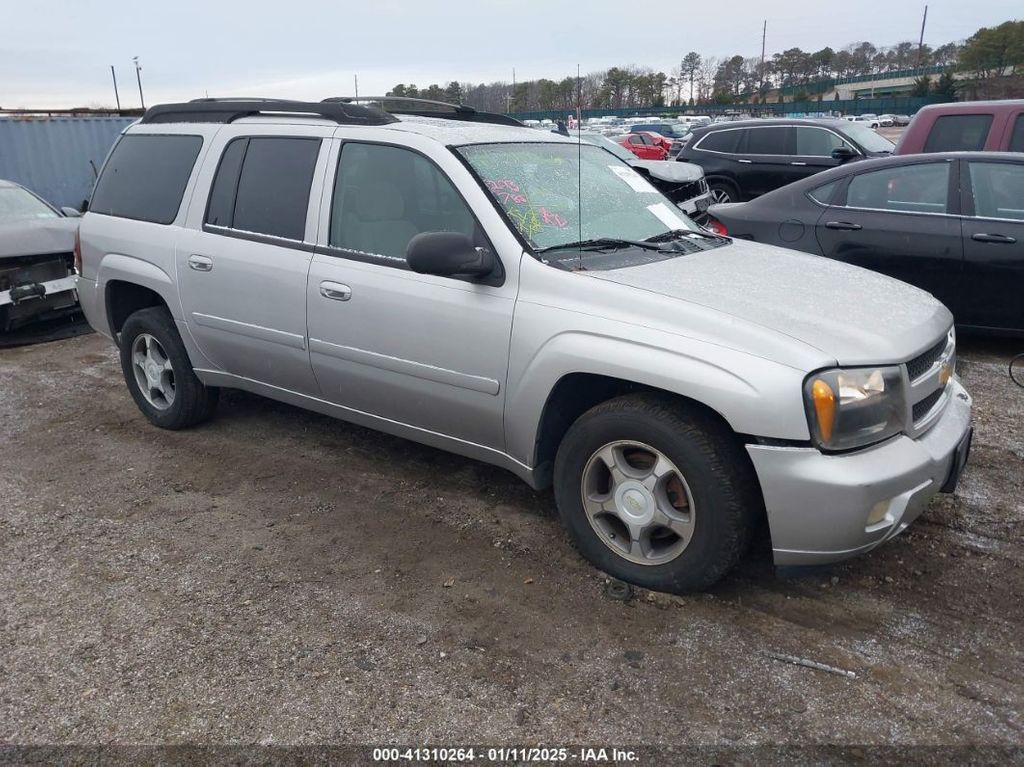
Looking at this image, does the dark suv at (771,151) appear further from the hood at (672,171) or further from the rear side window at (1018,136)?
the rear side window at (1018,136)

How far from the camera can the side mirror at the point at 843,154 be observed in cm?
1095

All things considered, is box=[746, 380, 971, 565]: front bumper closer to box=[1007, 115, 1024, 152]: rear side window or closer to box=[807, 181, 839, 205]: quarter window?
box=[807, 181, 839, 205]: quarter window

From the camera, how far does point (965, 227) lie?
5945 mm

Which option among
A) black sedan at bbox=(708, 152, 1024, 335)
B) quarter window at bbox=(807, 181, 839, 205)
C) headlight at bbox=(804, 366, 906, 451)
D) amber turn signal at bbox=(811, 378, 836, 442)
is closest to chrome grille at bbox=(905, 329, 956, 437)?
headlight at bbox=(804, 366, 906, 451)

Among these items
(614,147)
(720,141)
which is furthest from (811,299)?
(720,141)

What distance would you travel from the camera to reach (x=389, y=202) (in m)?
3.90

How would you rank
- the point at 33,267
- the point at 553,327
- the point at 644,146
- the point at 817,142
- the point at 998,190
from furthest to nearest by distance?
1. the point at 644,146
2. the point at 817,142
3. the point at 33,267
4. the point at 998,190
5. the point at 553,327

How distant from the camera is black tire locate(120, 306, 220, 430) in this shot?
194 inches

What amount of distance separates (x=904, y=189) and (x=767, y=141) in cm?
591

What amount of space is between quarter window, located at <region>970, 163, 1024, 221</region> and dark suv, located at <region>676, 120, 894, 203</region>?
5130 millimetres

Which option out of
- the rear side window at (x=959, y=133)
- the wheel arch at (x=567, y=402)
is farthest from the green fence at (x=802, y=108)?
the wheel arch at (x=567, y=402)

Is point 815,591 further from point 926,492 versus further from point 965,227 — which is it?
point 965,227

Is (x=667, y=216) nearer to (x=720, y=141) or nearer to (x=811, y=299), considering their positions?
(x=811, y=299)

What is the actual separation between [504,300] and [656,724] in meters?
1.71
